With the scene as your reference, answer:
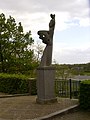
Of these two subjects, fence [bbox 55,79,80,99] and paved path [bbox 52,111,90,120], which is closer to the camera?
paved path [bbox 52,111,90,120]

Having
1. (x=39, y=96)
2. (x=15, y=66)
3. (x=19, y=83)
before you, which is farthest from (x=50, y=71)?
(x=15, y=66)

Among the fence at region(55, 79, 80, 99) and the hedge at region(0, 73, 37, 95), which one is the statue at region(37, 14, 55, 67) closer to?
the fence at region(55, 79, 80, 99)

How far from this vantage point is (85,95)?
11.0m

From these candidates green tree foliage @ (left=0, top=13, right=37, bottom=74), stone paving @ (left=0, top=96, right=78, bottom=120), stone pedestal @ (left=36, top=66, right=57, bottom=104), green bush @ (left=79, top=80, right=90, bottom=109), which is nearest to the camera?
stone paving @ (left=0, top=96, right=78, bottom=120)

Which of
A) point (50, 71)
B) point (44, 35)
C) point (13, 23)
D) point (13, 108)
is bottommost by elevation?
point (13, 108)

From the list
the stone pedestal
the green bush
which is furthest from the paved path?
the stone pedestal

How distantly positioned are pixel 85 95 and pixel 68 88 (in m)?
4.29

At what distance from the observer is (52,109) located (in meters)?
10.8

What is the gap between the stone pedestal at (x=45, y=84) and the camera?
474 inches

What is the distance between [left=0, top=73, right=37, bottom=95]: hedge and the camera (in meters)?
16.6

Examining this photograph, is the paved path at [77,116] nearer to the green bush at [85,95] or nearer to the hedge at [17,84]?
the green bush at [85,95]

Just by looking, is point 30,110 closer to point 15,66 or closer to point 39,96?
point 39,96

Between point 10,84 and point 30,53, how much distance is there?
956 cm

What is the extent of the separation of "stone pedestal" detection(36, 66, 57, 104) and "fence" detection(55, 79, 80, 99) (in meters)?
1.50
